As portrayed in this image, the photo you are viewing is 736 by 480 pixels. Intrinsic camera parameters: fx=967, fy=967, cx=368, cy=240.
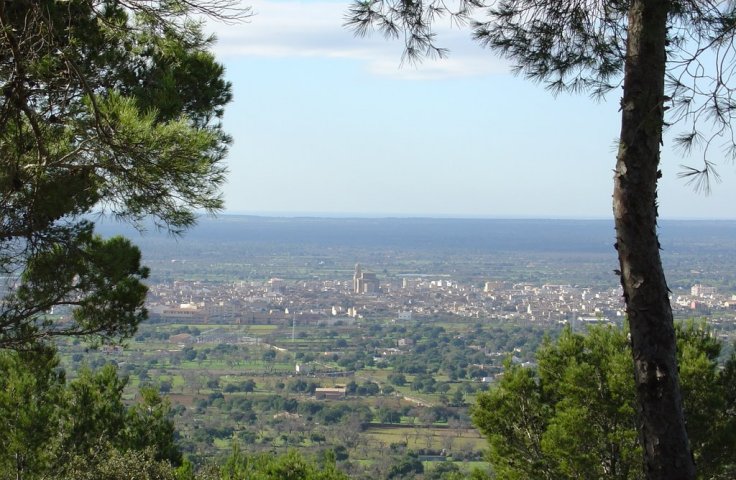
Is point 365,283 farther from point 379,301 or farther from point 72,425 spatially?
point 72,425

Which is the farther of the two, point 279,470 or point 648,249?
point 279,470

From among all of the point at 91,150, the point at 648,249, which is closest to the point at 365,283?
the point at 91,150

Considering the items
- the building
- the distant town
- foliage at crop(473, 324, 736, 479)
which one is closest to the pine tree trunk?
foliage at crop(473, 324, 736, 479)

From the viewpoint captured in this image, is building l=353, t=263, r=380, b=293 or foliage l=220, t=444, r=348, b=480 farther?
building l=353, t=263, r=380, b=293

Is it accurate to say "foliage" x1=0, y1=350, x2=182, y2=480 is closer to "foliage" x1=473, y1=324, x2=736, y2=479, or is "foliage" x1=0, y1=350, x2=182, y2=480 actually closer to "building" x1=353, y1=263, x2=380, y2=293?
"foliage" x1=473, y1=324, x2=736, y2=479

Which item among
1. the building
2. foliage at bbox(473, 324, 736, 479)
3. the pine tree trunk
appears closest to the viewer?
the pine tree trunk

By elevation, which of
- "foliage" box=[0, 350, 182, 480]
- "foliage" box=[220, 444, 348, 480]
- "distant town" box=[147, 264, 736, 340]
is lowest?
"distant town" box=[147, 264, 736, 340]
